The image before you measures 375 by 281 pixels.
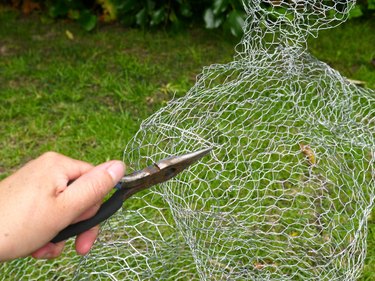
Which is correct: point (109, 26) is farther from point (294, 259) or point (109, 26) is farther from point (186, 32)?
point (294, 259)

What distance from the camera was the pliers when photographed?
1033mm

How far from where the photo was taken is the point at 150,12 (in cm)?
287

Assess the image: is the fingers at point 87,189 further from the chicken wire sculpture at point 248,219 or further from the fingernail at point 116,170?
the chicken wire sculpture at point 248,219

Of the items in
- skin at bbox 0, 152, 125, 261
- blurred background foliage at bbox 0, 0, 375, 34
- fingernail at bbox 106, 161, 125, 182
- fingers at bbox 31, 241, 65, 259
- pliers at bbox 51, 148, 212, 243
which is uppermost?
skin at bbox 0, 152, 125, 261

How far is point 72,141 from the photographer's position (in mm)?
2066

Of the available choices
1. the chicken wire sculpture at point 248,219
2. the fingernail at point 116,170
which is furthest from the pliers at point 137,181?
the chicken wire sculpture at point 248,219

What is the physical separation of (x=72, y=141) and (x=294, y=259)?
0.92 m

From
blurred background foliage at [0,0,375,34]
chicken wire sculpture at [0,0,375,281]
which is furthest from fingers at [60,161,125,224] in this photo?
blurred background foliage at [0,0,375,34]

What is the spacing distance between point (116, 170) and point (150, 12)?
6.49 feet

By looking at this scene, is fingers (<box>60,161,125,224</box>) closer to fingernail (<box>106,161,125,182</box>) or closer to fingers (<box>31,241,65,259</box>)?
fingernail (<box>106,161,125,182</box>)

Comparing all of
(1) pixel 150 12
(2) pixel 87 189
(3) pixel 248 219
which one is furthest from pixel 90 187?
(1) pixel 150 12

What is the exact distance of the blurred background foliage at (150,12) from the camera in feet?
8.80

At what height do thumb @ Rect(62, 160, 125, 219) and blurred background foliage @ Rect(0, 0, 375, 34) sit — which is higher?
thumb @ Rect(62, 160, 125, 219)

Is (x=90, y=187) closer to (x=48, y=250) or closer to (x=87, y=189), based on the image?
(x=87, y=189)
